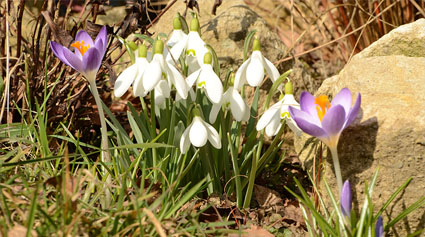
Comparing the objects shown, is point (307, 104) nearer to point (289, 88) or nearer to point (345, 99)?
point (345, 99)

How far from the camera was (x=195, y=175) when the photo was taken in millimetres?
2363

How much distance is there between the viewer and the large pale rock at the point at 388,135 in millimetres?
1899

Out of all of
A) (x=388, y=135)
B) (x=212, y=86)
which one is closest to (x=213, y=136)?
(x=212, y=86)

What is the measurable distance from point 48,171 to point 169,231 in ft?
2.13

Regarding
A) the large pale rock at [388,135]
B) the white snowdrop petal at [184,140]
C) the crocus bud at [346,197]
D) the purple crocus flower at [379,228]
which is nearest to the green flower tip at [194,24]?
the white snowdrop petal at [184,140]

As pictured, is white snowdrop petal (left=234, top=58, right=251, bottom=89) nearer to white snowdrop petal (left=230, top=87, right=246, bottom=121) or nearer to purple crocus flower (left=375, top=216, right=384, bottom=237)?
white snowdrop petal (left=230, top=87, right=246, bottom=121)

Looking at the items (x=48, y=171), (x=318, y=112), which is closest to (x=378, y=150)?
(x=318, y=112)

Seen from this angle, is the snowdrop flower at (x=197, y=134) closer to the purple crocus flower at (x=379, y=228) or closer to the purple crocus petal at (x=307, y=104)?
the purple crocus petal at (x=307, y=104)

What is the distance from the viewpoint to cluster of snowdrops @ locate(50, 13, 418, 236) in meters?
1.79

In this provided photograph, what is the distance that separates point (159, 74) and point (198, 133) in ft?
0.84

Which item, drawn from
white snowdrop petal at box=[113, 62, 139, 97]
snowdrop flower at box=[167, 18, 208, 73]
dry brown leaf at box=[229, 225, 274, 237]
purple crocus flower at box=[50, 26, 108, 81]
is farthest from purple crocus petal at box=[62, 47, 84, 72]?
dry brown leaf at box=[229, 225, 274, 237]

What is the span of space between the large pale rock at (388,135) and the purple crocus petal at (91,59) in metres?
0.90

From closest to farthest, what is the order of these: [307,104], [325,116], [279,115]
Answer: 1. [325,116]
2. [307,104]
3. [279,115]

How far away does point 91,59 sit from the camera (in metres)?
1.94
